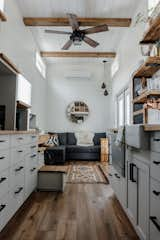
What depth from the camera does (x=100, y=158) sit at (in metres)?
6.44

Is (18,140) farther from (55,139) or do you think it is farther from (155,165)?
(55,139)

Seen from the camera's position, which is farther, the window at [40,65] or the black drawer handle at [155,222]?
the window at [40,65]

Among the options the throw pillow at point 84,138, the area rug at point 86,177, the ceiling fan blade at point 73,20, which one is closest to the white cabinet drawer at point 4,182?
the area rug at point 86,177

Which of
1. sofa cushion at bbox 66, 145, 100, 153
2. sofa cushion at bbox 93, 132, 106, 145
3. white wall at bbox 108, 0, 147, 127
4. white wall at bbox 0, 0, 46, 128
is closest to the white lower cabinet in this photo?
white wall at bbox 0, 0, 46, 128

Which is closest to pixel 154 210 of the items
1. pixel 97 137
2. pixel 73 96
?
pixel 97 137

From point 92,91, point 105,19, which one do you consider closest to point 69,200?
point 105,19

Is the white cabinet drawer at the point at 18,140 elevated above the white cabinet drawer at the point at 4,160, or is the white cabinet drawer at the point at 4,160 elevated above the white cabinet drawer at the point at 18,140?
the white cabinet drawer at the point at 18,140

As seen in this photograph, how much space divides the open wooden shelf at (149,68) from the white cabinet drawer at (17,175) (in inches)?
76.3

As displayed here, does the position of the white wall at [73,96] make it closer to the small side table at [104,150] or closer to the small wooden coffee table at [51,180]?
the small side table at [104,150]

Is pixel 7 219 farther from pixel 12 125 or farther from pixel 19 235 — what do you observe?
pixel 12 125

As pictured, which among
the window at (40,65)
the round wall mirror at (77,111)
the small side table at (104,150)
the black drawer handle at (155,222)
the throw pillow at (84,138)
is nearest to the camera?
the black drawer handle at (155,222)

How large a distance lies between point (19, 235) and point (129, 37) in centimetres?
451

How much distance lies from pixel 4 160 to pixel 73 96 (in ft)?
19.8

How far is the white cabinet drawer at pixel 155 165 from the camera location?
1.23 meters
